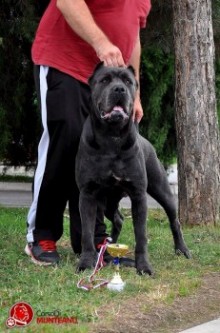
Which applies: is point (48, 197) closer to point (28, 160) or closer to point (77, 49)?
point (77, 49)

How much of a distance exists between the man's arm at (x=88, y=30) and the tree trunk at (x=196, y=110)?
132 inches

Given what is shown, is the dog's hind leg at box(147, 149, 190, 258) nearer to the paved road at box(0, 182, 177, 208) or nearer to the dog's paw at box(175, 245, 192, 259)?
the dog's paw at box(175, 245, 192, 259)

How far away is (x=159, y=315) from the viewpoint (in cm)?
432

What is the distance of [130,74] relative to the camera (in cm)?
518

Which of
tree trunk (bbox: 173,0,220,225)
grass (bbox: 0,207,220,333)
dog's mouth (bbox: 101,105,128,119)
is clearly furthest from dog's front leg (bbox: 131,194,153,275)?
tree trunk (bbox: 173,0,220,225)

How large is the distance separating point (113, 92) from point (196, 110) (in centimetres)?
358

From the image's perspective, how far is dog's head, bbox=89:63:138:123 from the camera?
5.00 meters

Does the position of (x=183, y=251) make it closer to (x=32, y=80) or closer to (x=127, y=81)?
(x=127, y=81)

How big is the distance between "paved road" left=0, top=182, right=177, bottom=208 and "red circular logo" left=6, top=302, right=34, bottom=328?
8274mm

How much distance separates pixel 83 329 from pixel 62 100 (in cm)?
222

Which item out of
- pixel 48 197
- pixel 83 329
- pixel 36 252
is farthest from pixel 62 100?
pixel 83 329

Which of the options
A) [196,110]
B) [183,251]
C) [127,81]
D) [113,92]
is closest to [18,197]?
[196,110]

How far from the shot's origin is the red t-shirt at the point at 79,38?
5484 millimetres

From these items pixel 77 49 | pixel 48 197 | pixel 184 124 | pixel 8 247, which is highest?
pixel 77 49
